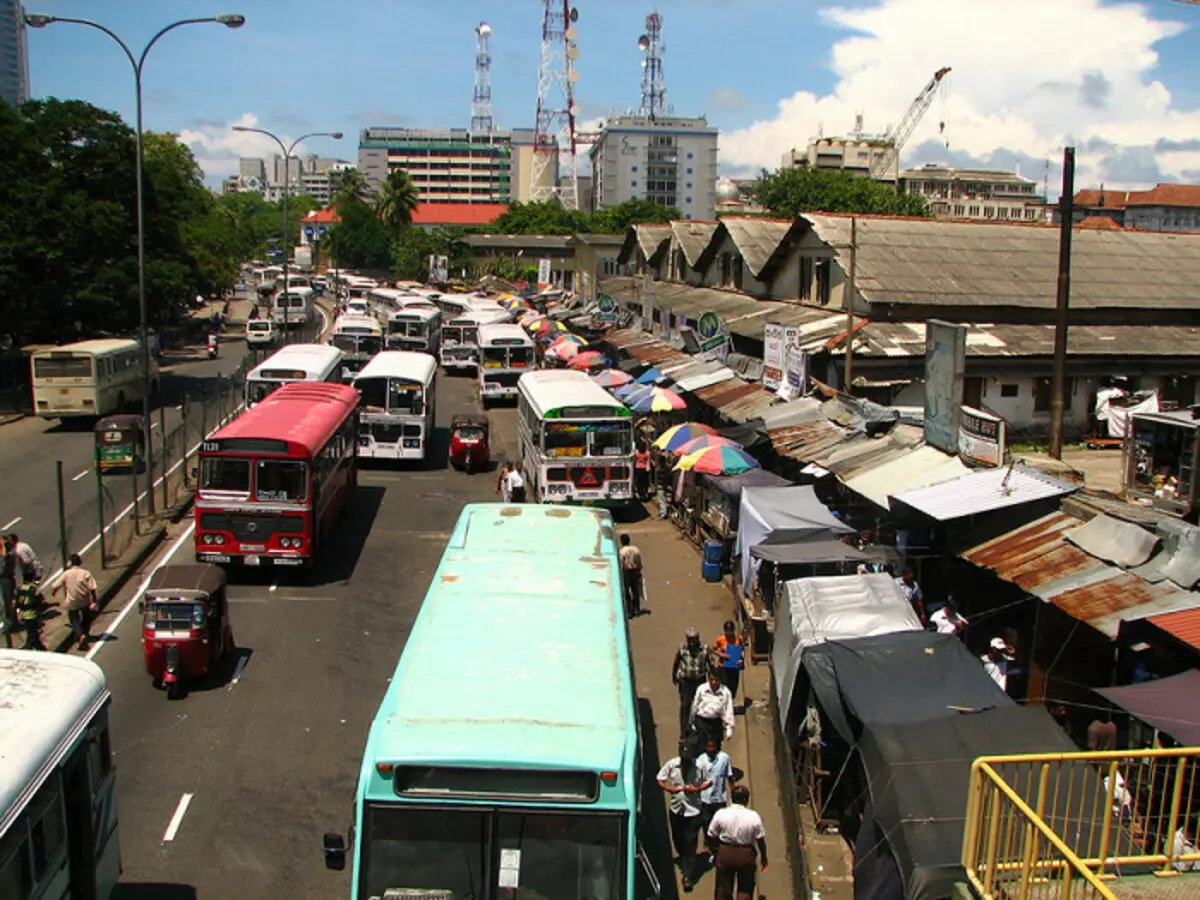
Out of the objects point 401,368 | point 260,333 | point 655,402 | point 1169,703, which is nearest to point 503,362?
point 401,368

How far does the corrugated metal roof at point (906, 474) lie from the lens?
1722cm

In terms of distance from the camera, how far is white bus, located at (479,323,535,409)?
4159 cm

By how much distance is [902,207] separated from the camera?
8256 cm

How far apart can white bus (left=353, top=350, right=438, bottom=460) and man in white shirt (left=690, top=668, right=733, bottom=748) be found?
61.7 feet

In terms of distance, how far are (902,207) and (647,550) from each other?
6677 cm

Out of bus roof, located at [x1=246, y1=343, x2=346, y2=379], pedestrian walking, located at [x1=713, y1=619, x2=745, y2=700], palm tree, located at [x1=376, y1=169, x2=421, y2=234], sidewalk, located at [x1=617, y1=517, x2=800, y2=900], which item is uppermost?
palm tree, located at [x1=376, y1=169, x2=421, y2=234]

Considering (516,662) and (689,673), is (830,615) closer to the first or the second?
(689,673)

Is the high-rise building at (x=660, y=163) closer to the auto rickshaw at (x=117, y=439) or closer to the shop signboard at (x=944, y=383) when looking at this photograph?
the auto rickshaw at (x=117, y=439)

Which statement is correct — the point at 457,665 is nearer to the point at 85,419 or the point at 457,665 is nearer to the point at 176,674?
the point at 176,674

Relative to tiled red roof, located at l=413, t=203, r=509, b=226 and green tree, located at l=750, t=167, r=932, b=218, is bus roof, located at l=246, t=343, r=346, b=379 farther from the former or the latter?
tiled red roof, located at l=413, t=203, r=509, b=226

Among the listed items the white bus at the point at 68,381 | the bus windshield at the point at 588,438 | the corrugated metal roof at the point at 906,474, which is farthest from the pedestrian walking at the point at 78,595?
the white bus at the point at 68,381

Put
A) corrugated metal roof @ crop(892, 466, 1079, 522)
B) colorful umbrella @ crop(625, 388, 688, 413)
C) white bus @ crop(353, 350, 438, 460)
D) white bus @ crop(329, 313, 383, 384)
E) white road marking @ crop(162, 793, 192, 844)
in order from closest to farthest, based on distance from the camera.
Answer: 1. white road marking @ crop(162, 793, 192, 844)
2. corrugated metal roof @ crop(892, 466, 1079, 522)
3. colorful umbrella @ crop(625, 388, 688, 413)
4. white bus @ crop(353, 350, 438, 460)
5. white bus @ crop(329, 313, 383, 384)

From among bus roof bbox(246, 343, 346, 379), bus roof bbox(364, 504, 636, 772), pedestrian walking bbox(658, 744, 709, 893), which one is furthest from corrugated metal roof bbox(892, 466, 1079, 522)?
bus roof bbox(246, 343, 346, 379)

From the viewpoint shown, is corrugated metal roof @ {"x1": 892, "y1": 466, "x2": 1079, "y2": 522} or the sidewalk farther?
corrugated metal roof @ {"x1": 892, "y1": 466, "x2": 1079, "y2": 522}
